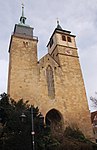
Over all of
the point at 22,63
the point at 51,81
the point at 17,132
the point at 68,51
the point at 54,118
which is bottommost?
the point at 17,132

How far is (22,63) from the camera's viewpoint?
27250mm

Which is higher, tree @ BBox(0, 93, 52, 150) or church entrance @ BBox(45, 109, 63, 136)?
church entrance @ BBox(45, 109, 63, 136)

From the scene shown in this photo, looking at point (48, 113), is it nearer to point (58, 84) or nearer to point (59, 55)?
point (58, 84)

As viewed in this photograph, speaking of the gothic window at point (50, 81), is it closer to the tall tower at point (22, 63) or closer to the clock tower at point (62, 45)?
the tall tower at point (22, 63)

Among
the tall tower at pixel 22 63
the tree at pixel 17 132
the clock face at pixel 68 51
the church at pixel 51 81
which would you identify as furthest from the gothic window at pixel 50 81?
the tree at pixel 17 132

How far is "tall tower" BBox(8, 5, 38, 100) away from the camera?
24719 mm

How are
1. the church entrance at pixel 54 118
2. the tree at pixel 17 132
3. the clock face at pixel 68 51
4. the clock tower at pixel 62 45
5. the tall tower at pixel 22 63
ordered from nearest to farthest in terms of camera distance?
the tree at pixel 17 132, the church entrance at pixel 54 118, the tall tower at pixel 22 63, the clock tower at pixel 62 45, the clock face at pixel 68 51

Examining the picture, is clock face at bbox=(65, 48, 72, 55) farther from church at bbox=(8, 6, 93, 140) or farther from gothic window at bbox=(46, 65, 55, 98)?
gothic window at bbox=(46, 65, 55, 98)

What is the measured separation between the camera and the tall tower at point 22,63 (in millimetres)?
24719

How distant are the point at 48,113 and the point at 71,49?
1186cm

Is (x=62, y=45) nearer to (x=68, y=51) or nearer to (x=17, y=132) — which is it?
(x=68, y=51)

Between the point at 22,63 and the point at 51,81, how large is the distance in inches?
189

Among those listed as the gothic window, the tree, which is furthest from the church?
the tree

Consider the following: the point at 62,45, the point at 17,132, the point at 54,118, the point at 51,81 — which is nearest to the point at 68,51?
the point at 62,45
